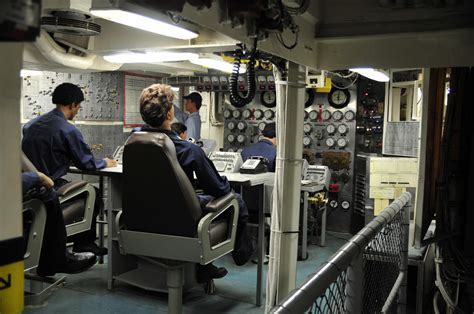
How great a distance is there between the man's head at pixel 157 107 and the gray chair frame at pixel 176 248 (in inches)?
30.6

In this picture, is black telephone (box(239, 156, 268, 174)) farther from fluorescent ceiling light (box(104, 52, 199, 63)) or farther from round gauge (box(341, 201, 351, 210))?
round gauge (box(341, 201, 351, 210))

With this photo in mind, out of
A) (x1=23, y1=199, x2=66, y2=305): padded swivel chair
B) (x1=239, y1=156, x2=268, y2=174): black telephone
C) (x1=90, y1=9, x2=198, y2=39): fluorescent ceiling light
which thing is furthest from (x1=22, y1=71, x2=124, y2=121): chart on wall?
(x1=90, y1=9, x2=198, y2=39): fluorescent ceiling light

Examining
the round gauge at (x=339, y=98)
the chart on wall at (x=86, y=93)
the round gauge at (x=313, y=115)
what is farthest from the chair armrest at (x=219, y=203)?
the round gauge at (x=313, y=115)

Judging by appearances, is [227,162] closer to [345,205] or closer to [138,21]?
[138,21]

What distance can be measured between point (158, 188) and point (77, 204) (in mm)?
996

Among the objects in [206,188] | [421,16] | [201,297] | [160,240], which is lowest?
[201,297]

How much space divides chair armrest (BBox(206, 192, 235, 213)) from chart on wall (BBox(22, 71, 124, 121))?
13.0 feet

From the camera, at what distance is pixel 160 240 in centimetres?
331

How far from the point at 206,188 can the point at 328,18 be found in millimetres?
1664

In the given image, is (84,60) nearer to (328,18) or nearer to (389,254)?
(328,18)

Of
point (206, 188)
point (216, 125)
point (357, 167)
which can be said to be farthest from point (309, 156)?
point (206, 188)

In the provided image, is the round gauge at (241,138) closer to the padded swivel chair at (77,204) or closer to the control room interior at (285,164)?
the control room interior at (285,164)

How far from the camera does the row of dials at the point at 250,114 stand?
8.20m

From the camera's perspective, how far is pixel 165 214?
3264mm
